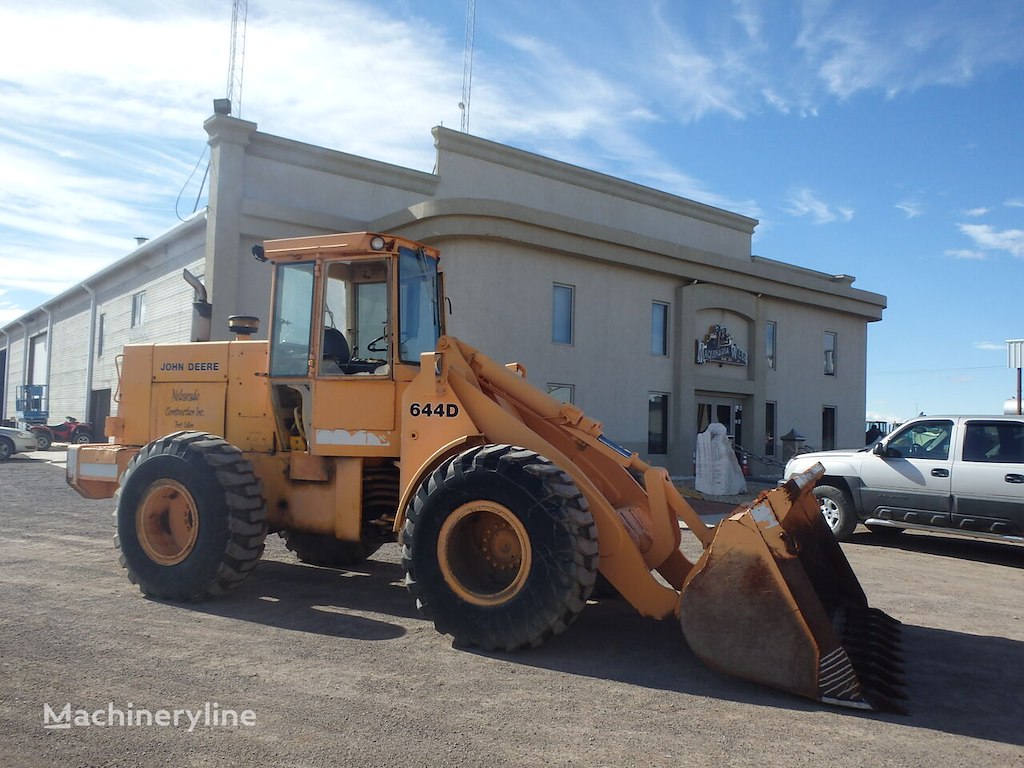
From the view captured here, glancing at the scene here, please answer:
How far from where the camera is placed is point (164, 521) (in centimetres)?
719

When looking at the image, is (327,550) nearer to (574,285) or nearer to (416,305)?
(416,305)

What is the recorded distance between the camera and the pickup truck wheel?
1163 cm

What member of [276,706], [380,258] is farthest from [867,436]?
[276,706]

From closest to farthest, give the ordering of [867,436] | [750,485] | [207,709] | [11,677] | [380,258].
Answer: [207,709], [11,677], [380,258], [750,485], [867,436]

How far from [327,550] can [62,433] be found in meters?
25.6

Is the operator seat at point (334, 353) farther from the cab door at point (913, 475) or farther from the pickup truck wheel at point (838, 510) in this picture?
the cab door at point (913, 475)

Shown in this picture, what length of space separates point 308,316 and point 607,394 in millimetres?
14101

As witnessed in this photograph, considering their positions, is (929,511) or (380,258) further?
(929,511)

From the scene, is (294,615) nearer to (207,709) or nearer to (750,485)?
(207,709)

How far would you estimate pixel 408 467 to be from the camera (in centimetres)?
637

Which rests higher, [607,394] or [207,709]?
[607,394]

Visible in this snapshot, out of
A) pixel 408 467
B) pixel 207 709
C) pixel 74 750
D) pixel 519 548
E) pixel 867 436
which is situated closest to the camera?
pixel 74 750

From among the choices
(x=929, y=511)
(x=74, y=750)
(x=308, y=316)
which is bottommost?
(x=74, y=750)

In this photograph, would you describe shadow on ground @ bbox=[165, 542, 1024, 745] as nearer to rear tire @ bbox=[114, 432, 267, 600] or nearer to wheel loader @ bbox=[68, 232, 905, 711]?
wheel loader @ bbox=[68, 232, 905, 711]
